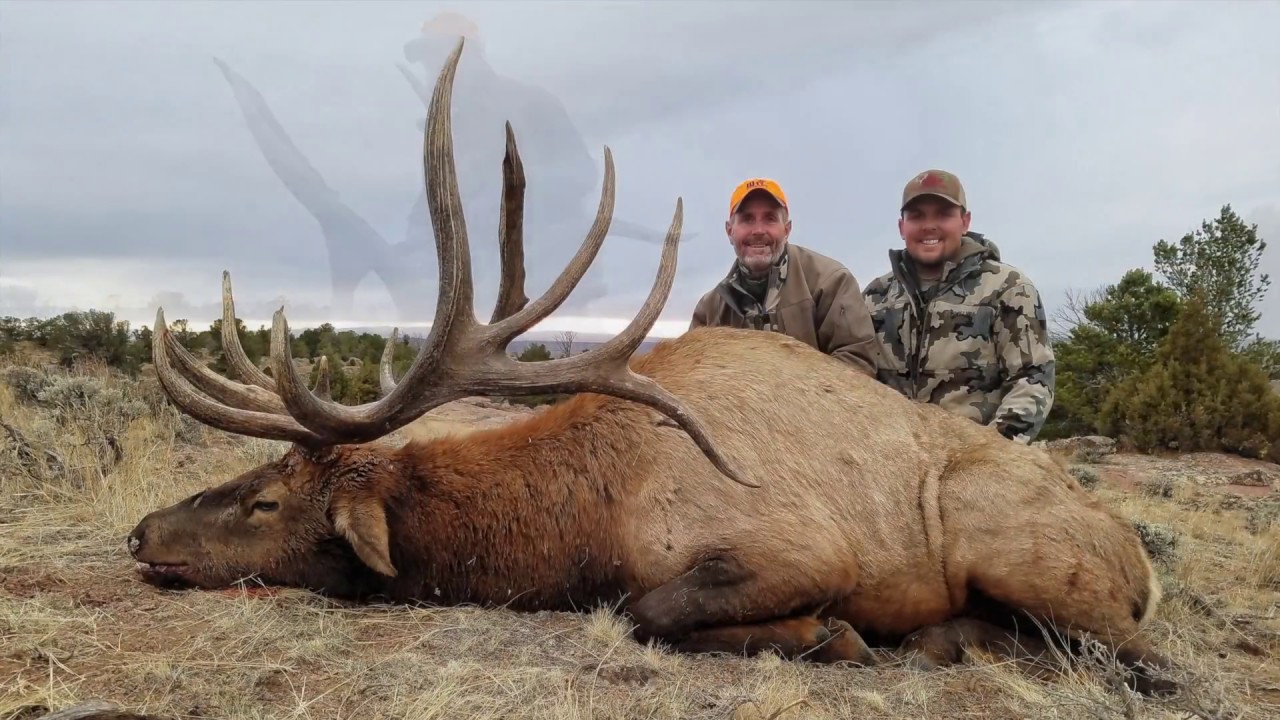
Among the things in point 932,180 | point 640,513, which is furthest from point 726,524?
point 932,180

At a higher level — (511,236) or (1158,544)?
(511,236)

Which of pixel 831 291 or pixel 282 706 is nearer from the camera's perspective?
pixel 282 706

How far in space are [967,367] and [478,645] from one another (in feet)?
13.7

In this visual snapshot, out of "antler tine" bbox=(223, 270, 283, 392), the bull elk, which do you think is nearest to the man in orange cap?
the bull elk

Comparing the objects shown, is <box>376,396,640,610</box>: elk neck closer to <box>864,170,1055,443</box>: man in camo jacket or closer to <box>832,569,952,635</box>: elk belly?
<box>832,569,952,635</box>: elk belly

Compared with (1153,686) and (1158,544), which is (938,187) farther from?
(1153,686)

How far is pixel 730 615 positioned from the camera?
3572 mm

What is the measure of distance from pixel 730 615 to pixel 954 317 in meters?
3.42

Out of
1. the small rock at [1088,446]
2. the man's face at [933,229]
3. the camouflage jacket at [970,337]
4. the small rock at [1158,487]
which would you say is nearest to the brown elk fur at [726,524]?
the camouflage jacket at [970,337]

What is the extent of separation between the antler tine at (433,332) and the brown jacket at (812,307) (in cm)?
307

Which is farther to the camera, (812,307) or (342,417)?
(812,307)

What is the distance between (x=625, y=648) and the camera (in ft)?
10.9

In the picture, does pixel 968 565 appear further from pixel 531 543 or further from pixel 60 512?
pixel 60 512

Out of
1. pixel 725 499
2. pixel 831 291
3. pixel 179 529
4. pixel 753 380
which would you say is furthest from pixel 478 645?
pixel 831 291
